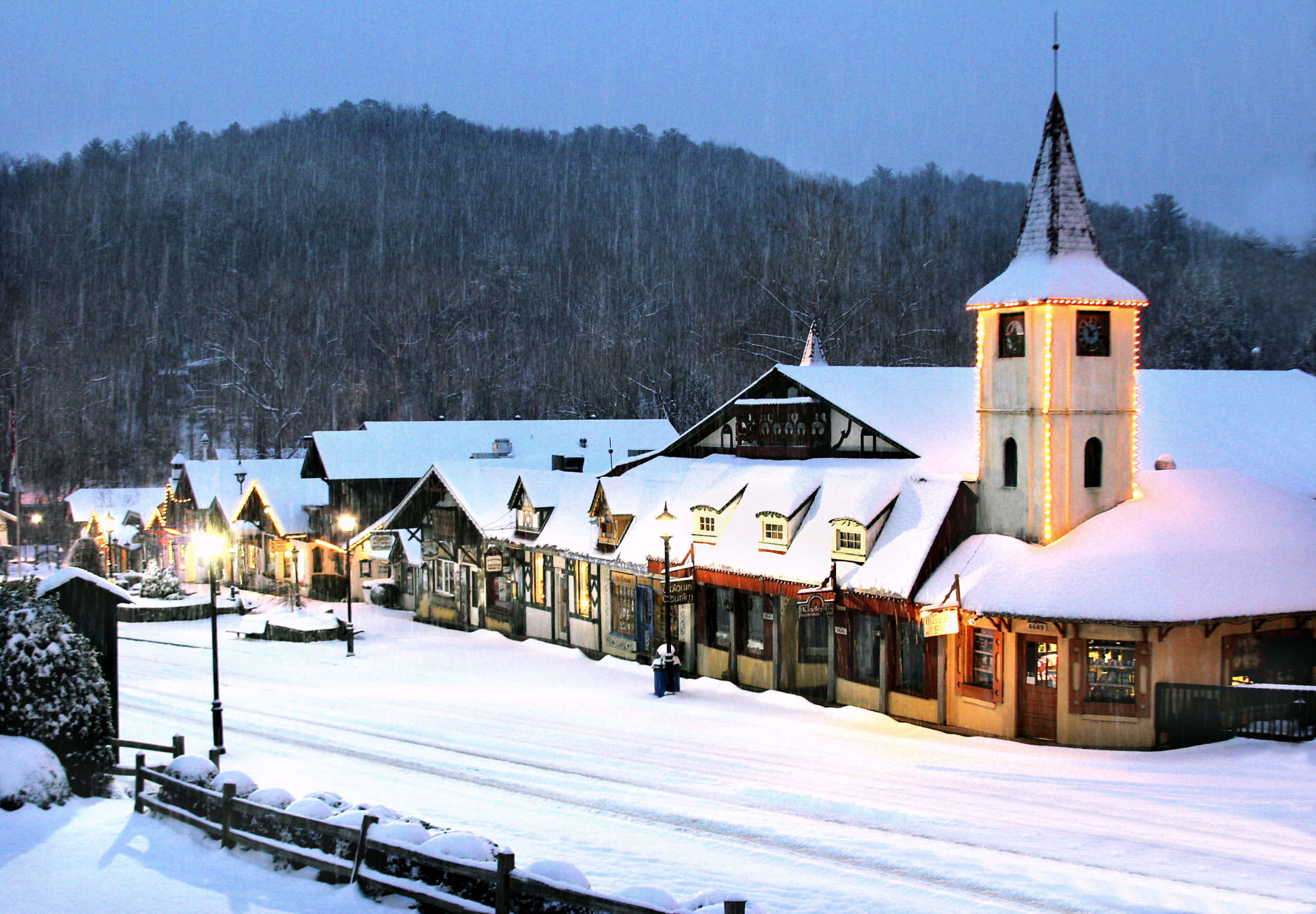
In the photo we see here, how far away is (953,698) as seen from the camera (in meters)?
22.5

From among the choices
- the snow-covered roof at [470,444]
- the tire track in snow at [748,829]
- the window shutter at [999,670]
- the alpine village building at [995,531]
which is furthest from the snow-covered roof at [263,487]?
the window shutter at [999,670]

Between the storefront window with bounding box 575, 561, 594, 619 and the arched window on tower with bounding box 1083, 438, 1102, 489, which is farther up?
the arched window on tower with bounding box 1083, 438, 1102, 489

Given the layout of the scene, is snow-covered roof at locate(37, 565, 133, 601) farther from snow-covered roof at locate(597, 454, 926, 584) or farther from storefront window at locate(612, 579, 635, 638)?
storefront window at locate(612, 579, 635, 638)

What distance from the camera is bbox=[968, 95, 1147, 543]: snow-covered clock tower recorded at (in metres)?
22.8

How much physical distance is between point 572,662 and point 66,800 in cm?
1671

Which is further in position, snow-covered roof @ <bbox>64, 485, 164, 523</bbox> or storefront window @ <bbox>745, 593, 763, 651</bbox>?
snow-covered roof @ <bbox>64, 485, 164, 523</bbox>

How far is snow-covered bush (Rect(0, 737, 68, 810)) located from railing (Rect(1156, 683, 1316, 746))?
717 inches

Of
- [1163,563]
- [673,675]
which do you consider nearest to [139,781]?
[673,675]

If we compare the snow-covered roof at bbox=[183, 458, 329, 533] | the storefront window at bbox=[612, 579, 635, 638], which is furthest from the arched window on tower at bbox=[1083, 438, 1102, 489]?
the snow-covered roof at bbox=[183, 458, 329, 533]

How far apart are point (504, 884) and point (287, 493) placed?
43292 mm

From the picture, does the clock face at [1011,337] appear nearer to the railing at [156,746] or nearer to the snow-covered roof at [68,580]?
the railing at [156,746]

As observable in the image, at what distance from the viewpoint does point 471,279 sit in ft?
374

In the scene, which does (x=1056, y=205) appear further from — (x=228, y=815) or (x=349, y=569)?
(x=349, y=569)

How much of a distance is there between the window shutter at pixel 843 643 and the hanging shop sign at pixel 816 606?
2.53 ft
